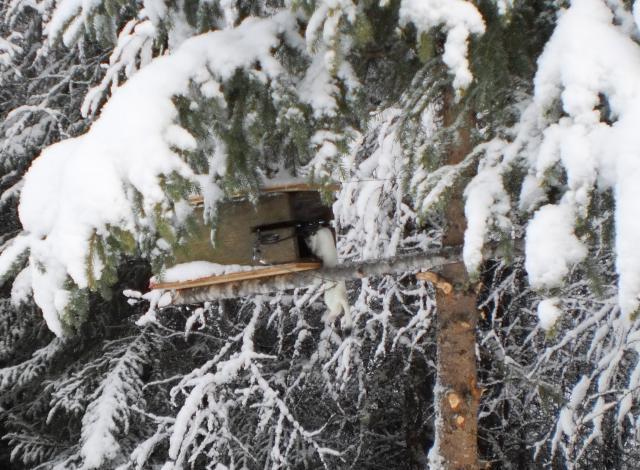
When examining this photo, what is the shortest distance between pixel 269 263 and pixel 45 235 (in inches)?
29.0

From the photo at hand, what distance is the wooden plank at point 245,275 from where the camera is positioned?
2.36m

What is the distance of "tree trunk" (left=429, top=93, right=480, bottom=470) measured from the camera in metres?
2.65

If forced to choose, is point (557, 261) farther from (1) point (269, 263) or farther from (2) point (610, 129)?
(1) point (269, 263)

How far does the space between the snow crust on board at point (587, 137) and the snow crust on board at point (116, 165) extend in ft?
3.12

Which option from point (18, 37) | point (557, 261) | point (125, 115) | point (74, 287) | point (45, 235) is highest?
point (18, 37)

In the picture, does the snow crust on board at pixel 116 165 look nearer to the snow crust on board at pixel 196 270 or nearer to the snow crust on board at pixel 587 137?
the snow crust on board at pixel 196 270

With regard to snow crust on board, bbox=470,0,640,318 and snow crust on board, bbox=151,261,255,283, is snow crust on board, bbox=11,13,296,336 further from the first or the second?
snow crust on board, bbox=470,0,640,318

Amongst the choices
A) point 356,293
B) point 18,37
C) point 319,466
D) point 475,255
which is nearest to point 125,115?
point 475,255

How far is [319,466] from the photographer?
5824 millimetres

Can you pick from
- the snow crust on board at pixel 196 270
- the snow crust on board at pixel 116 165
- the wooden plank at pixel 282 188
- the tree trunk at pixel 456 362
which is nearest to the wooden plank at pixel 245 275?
the snow crust on board at pixel 196 270

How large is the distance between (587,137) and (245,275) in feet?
4.17

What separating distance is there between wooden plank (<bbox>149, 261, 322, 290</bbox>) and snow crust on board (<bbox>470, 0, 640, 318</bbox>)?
0.90m

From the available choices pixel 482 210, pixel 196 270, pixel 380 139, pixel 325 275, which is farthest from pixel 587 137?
pixel 380 139

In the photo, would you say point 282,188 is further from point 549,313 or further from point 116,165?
point 549,313
